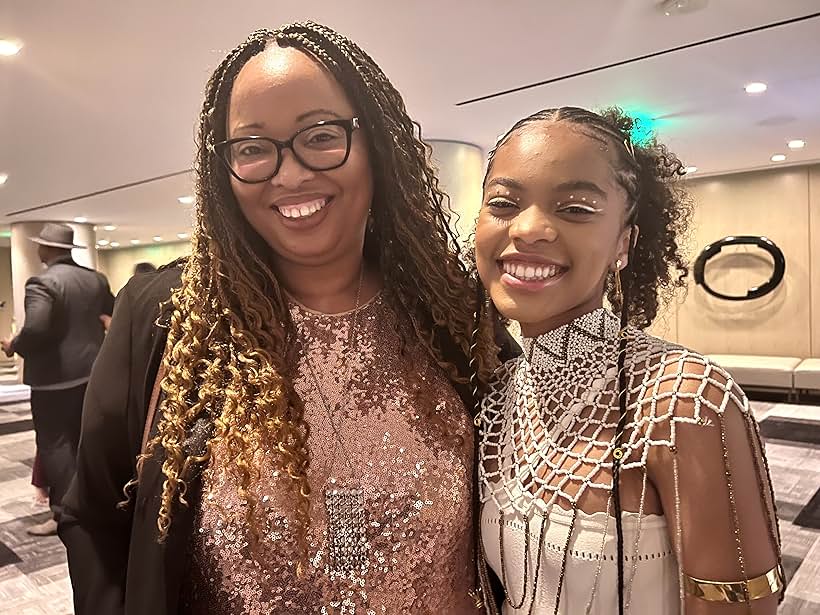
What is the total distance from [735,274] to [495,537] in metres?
9.24

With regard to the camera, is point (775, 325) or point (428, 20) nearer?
point (428, 20)

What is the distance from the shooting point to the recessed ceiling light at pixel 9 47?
371 centimetres

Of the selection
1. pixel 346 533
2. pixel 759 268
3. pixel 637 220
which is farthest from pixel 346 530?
pixel 759 268

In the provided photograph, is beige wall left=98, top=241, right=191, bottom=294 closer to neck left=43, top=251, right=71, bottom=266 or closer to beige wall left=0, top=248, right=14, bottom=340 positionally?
beige wall left=0, top=248, right=14, bottom=340

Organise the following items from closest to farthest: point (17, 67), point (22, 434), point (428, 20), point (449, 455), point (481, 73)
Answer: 1. point (449, 455)
2. point (428, 20)
3. point (17, 67)
4. point (481, 73)
5. point (22, 434)

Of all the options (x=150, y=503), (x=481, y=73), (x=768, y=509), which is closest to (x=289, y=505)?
(x=150, y=503)

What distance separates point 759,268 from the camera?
9.10 meters

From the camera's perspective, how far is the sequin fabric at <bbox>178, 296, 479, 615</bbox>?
1105mm

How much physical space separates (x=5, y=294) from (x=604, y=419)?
21.4 meters

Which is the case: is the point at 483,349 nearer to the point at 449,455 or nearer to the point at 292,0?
the point at 449,455

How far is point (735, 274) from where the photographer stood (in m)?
9.24

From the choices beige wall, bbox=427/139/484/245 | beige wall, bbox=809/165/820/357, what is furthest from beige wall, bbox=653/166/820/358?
beige wall, bbox=427/139/484/245

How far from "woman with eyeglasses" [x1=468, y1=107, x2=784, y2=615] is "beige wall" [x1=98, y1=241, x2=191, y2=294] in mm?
17164

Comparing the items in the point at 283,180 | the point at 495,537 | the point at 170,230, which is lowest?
the point at 495,537
